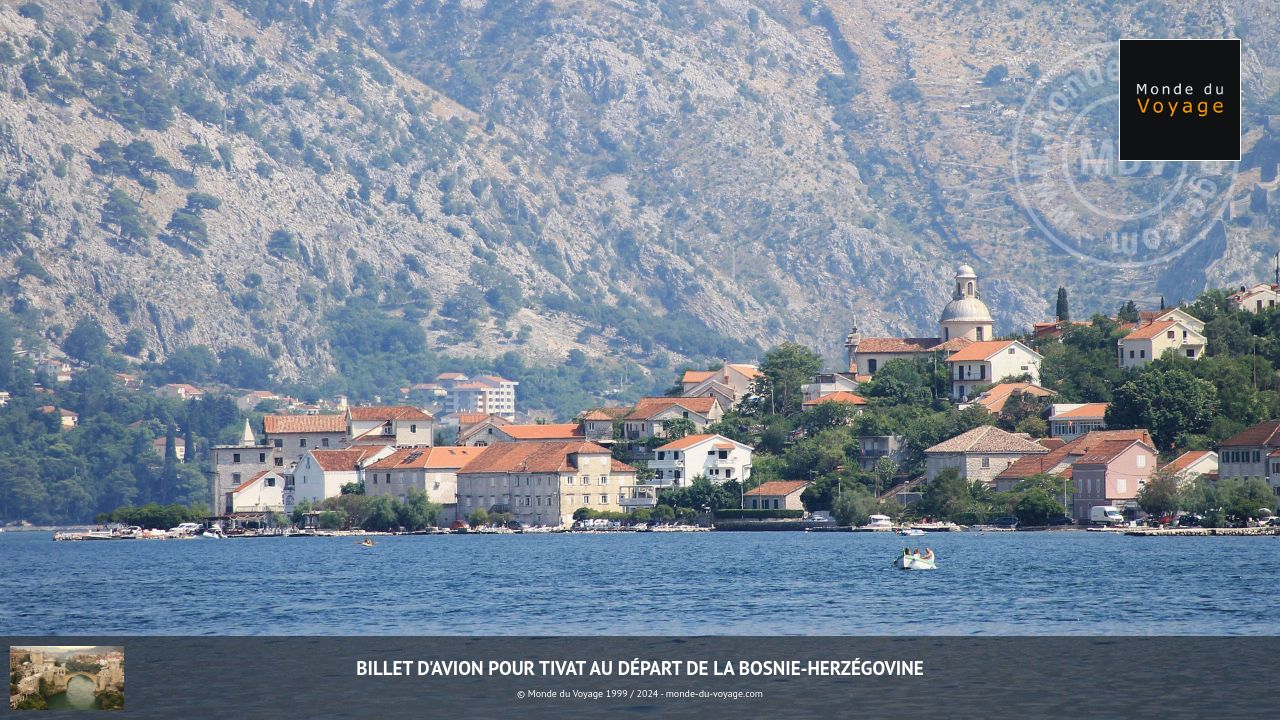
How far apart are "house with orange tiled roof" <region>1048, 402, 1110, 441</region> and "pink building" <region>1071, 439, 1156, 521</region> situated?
51.7ft

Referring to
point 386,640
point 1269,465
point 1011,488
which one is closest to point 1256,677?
point 386,640

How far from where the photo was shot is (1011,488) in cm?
13212

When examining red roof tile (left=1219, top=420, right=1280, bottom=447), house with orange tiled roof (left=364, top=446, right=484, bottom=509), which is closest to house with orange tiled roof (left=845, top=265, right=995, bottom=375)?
house with orange tiled roof (left=364, top=446, right=484, bottom=509)

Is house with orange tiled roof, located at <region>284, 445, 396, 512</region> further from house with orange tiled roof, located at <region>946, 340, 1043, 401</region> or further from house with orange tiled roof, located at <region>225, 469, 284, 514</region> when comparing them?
house with orange tiled roof, located at <region>946, 340, 1043, 401</region>

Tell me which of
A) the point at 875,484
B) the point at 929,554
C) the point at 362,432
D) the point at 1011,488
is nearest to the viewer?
the point at 929,554

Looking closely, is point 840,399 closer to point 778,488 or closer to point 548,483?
point 778,488

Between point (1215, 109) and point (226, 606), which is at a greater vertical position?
point (1215, 109)

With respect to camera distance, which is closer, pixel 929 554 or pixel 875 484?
pixel 929 554

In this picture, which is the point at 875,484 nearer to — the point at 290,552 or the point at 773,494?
the point at 773,494

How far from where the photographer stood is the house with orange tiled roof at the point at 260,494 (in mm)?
165125

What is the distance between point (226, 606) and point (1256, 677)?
A: 39095 millimetres

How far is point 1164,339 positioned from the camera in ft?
519

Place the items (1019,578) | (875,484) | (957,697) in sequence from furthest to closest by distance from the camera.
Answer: (875,484) → (1019,578) → (957,697)

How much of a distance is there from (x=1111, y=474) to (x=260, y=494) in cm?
7043
